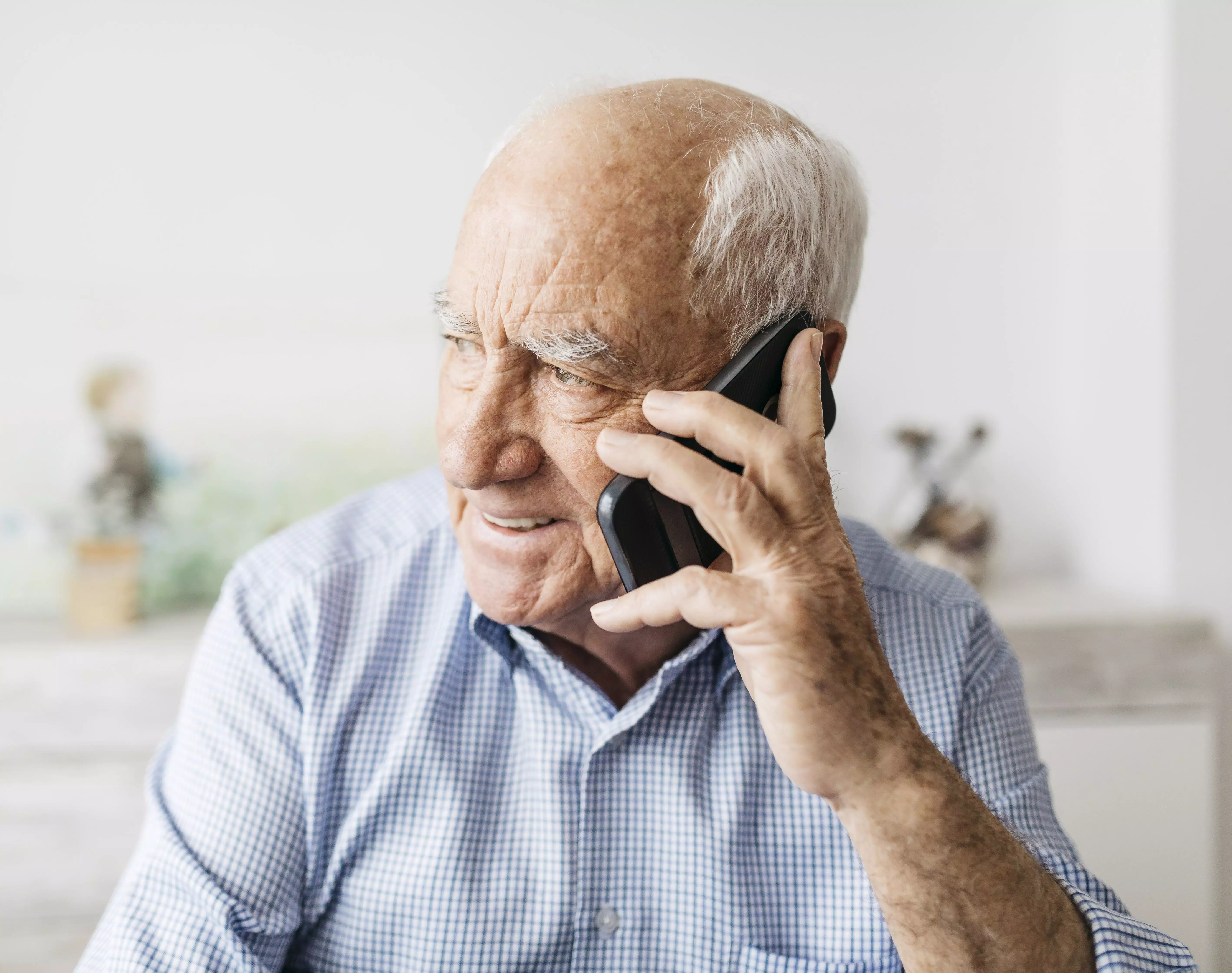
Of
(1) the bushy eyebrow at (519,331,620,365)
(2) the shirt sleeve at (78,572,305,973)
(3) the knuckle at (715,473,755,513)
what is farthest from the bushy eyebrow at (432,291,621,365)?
(2) the shirt sleeve at (78,572,305,973)

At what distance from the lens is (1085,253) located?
2.18 meters

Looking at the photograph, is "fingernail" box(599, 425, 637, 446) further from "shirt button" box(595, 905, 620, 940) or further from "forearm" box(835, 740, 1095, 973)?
"shirt button" box(595, 905, 620, 940)

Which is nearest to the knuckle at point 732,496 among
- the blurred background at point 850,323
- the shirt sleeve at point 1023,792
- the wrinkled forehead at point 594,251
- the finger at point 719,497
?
the finger at point 719,497

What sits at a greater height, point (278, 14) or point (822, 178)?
point (278, 14)

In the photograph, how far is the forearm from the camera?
29.9 inches

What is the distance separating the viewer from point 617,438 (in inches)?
31.1

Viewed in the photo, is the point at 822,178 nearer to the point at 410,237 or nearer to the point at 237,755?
the point at 237,755

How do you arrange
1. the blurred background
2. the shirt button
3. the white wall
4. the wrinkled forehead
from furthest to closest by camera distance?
the white wall → the blurred background → the shirt button → the wrinkled forehead

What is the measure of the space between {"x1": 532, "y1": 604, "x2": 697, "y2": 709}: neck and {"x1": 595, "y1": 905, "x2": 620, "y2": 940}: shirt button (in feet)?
0.73

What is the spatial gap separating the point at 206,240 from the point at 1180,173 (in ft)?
6.92

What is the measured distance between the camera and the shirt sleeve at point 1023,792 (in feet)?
2.83

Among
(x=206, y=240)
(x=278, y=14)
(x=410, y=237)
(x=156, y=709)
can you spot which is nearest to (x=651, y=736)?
(x=156, y=709)

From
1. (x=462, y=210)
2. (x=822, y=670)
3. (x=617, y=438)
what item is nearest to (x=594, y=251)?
(x=617, y=438)

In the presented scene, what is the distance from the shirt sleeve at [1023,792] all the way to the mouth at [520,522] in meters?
0.53
